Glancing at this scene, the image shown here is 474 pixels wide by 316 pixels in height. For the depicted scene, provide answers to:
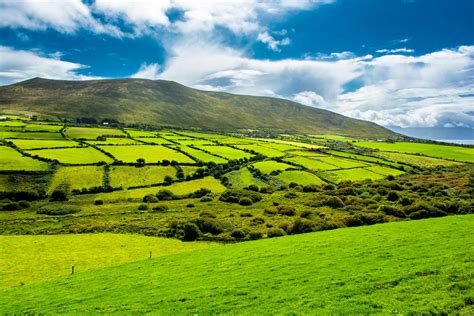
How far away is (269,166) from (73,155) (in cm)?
6586

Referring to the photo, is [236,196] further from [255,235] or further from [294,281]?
[294,281]

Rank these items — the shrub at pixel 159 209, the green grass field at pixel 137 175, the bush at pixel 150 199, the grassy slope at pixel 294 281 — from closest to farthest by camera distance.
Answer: the grassy slope at pixel 294 281 < the shrub at pixel 159 209 < the bush at pixel 150 199 < the green grass field at pixel 137 175

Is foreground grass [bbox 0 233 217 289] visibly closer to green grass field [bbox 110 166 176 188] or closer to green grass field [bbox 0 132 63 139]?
green grass field [bbox 110 166 176 188]

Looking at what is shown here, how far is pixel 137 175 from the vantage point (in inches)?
3863

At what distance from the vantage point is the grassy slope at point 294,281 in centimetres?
1845

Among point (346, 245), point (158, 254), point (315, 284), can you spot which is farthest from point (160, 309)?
point (158, 254)

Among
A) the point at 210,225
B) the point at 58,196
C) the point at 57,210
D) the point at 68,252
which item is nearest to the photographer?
the point at 68,252

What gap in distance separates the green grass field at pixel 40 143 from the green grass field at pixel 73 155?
678cm

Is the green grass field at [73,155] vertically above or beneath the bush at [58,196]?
above

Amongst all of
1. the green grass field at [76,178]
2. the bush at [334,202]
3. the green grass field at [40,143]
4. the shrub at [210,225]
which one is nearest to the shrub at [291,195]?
the bush at [334,202]

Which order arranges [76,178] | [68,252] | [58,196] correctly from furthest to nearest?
1. [76,178]
2. [58,196]
3. [68,252]

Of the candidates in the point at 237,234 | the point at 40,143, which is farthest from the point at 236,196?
the point at 40,143

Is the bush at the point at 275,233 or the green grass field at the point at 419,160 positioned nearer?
the bush at the point at 275,233

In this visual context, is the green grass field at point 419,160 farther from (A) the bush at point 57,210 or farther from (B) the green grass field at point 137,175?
(A) the bush at point 57,210
